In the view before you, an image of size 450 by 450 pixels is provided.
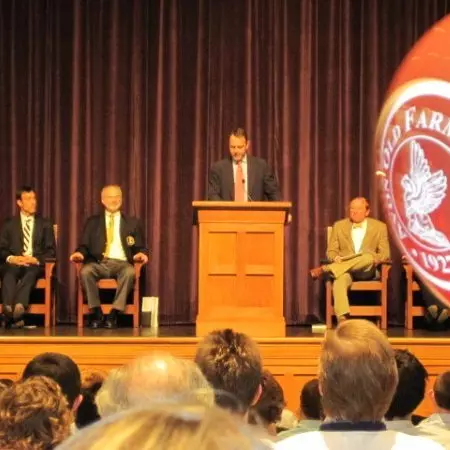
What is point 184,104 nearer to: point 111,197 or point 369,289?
point 111,197

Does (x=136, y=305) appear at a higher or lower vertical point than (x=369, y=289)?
lower

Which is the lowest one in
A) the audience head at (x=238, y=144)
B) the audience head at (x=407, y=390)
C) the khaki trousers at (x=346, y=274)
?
the audience head at (x=407, y=390)

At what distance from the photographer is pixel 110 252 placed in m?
7.29

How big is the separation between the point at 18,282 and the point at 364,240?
8.70ft

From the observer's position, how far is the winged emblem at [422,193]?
6.34 metres

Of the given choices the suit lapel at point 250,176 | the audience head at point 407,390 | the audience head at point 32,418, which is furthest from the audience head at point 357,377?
the suit lapel at point 250,176

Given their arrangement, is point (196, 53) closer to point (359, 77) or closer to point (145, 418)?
point (359, 77)

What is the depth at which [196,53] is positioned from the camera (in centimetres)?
809

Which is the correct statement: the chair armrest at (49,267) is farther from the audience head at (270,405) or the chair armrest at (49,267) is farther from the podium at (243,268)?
the audience head at (270,405)

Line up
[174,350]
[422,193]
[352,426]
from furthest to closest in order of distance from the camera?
[422,193] < [174,350] < [352,426]

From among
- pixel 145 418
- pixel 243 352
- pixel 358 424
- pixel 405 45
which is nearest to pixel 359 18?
pixel 405 45

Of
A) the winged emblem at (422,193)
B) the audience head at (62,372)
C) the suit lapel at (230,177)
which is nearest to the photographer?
the audience head at (62,372)

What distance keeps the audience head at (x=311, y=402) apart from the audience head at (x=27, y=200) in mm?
4700

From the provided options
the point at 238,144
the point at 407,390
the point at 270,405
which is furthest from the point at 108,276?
the point at 407,390
